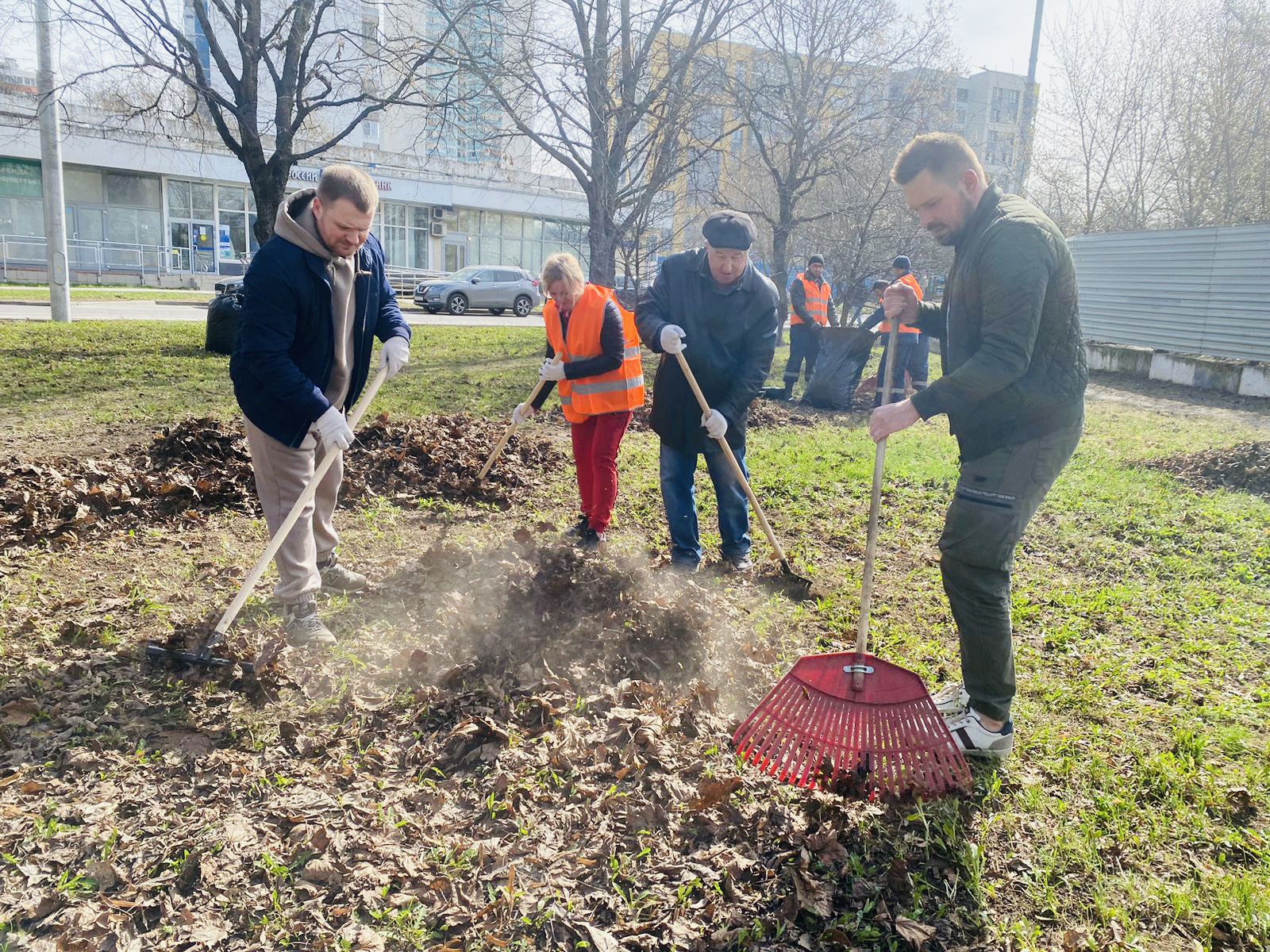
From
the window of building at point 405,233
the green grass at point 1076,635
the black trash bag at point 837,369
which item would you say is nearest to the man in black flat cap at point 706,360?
the green grass at point 1076,635

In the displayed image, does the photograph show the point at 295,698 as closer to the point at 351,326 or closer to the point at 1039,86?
the point at 351,326

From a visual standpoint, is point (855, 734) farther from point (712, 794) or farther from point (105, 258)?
point (105, 258)

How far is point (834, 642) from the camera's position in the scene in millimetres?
4137

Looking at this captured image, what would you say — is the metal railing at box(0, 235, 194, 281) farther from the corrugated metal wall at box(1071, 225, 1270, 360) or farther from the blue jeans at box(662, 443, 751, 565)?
the corrugated metal wall at box(1071, 225, 1270, 360)

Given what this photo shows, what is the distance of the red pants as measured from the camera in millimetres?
5098

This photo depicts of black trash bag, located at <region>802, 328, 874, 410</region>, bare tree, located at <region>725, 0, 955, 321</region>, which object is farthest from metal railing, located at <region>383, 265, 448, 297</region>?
black trash bag, located at <region>802, 328, 874, 410</region>

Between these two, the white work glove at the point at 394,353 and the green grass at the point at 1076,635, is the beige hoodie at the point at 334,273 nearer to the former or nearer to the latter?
the white work glove at the point at 394,353

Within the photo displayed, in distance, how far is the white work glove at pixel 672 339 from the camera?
176 inches

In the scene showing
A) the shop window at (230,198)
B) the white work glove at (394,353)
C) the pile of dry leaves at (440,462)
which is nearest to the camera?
the white work glove at (394,353)

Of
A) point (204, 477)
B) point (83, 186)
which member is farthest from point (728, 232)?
point (83, 186)

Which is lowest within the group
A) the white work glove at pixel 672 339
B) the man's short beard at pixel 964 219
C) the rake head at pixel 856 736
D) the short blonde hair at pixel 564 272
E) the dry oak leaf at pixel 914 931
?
the dry oak leaf at pixel 914 931

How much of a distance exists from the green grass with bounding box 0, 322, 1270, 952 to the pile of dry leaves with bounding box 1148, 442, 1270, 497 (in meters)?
0.26

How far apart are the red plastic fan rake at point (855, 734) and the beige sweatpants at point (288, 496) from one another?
2.20m

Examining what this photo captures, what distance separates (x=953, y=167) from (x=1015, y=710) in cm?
222
